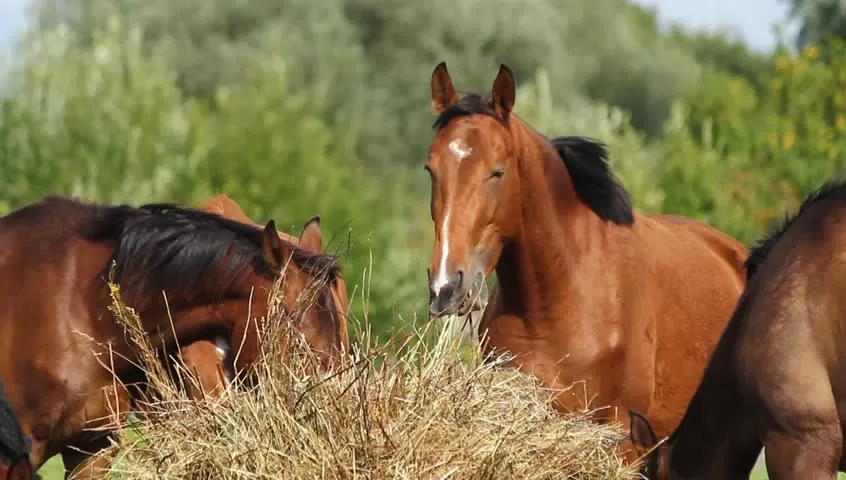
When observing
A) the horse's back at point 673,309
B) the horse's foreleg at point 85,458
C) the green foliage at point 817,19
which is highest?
the horse's back at point 673,309

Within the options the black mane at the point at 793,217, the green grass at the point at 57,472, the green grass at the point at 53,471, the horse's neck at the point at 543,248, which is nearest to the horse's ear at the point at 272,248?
the horse's neck at the point at 543,248

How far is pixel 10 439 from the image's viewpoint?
5.20 m

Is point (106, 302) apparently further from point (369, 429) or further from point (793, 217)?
point (793, 217)

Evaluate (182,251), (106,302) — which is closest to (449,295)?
(182,251)

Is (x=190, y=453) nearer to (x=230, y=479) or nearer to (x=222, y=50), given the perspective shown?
(x=230, y=479)

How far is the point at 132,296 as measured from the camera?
7020mm

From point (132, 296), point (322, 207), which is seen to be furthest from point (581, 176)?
point (322, 207)

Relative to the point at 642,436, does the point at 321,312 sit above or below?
above

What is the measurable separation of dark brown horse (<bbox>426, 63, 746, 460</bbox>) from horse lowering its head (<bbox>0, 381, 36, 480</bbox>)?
1.79 m

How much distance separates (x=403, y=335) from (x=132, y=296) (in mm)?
2004

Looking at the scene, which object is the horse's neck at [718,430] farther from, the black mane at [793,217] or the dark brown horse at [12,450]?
the dark brown horse at [12,450]

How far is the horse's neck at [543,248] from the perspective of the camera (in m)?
6.91

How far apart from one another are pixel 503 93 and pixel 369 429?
2.14m

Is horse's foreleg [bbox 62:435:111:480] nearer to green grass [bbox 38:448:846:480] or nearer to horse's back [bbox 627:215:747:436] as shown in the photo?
green grass [bbox 38:448:846:480]
